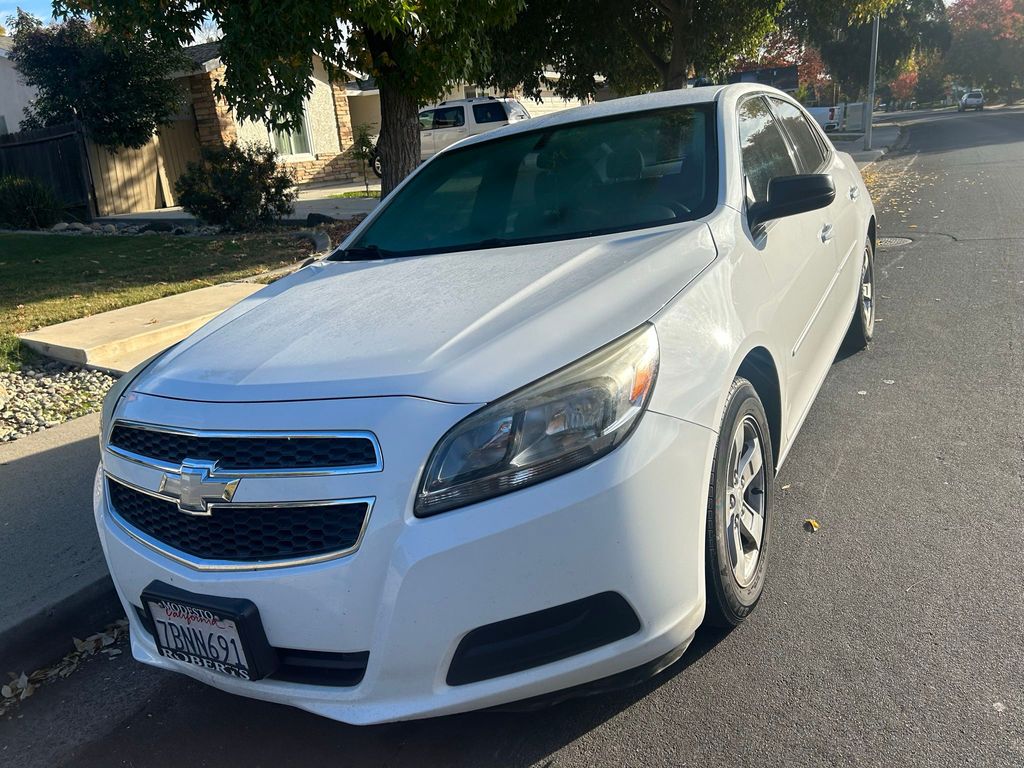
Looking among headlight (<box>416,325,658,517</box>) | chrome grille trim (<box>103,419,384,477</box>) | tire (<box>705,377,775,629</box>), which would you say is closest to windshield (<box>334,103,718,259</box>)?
tire (<box>705,377,775,629</box>)

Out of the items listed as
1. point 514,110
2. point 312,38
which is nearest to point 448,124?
point 514,110

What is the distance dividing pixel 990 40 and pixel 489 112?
7131 cm

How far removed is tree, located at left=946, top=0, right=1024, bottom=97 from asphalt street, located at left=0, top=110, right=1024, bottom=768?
85.6 m

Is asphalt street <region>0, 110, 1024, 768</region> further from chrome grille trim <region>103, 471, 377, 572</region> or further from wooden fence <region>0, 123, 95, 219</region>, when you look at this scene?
wooden fence <region>0, 123, 95, 219</region>

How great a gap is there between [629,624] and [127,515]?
4.95 ft

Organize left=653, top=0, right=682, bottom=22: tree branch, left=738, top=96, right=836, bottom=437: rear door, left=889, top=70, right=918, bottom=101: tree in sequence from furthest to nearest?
left=889, top=70, right=918, bottom=101: tree → left=653, top=0, right=682, bottom=22: tree branch → left=738, top=96, right=836, bottom=437: rear door

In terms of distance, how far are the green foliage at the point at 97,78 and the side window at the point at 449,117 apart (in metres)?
8.03

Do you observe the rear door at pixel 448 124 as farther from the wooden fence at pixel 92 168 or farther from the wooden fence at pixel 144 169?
the wooden fence at pixel 92 168

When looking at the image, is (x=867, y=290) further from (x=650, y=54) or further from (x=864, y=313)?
(x=650, y=54)

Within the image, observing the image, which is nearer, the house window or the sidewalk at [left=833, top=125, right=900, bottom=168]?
the house window

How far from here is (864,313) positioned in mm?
5859

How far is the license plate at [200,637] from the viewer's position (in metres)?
2.31

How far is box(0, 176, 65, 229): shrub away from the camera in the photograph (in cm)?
1556

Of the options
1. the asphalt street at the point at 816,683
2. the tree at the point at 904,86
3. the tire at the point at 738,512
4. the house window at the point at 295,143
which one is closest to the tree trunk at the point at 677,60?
the house window at the point at 295,143
